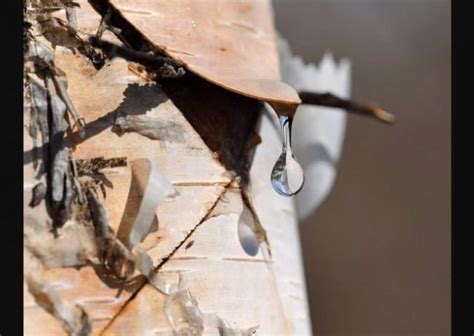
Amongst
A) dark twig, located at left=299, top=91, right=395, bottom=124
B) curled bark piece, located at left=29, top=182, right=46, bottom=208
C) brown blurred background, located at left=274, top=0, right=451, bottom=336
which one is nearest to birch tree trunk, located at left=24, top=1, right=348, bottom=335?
curled bark piece, located at left=29, top=182, right=46, bottom=208

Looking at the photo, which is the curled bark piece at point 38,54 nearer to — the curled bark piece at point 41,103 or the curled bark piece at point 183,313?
the curled bark piece at point 41,103

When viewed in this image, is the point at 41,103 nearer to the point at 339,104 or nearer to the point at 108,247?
the point at 108,247

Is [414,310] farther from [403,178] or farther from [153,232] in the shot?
[153,232]

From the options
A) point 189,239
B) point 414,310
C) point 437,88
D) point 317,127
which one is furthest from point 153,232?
point 437,88

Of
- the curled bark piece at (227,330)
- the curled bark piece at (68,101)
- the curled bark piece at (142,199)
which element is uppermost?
the curled bark piece at (68,101)

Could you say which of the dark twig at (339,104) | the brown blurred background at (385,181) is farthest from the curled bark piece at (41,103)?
the brown blurred background at (385,181)

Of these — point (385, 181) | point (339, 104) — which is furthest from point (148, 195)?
point (385, 181)
